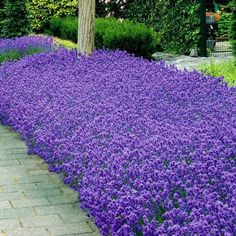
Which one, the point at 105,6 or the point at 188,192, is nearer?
the point at 188,192

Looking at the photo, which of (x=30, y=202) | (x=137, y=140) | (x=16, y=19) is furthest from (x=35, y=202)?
(x=16, y=19)

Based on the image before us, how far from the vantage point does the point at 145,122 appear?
6.40m

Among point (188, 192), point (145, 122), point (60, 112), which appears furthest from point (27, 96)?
point (188, 192)

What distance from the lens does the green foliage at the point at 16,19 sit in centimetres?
2067

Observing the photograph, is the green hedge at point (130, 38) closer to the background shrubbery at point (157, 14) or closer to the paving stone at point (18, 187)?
the background shrubbery at point (157, 14)

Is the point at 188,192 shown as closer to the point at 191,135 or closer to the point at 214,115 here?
the point at 191,135

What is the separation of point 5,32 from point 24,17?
2.65 feet

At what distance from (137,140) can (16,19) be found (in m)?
15.8

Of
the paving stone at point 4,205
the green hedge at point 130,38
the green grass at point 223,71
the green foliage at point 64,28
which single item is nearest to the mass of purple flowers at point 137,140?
the paving stone at point 4,205

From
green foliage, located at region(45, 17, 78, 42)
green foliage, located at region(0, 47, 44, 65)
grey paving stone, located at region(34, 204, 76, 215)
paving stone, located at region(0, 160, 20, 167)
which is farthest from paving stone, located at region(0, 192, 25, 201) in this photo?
green foliage, located at region(45, 17, 78, 42)

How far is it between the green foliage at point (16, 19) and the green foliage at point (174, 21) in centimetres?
383

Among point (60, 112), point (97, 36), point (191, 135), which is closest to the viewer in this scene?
point (191, 135)

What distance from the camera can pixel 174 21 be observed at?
18.6 metres

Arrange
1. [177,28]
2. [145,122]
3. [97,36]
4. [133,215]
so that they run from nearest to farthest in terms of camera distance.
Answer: [133,215] < [145,122] < [97,36] < [177,28]
